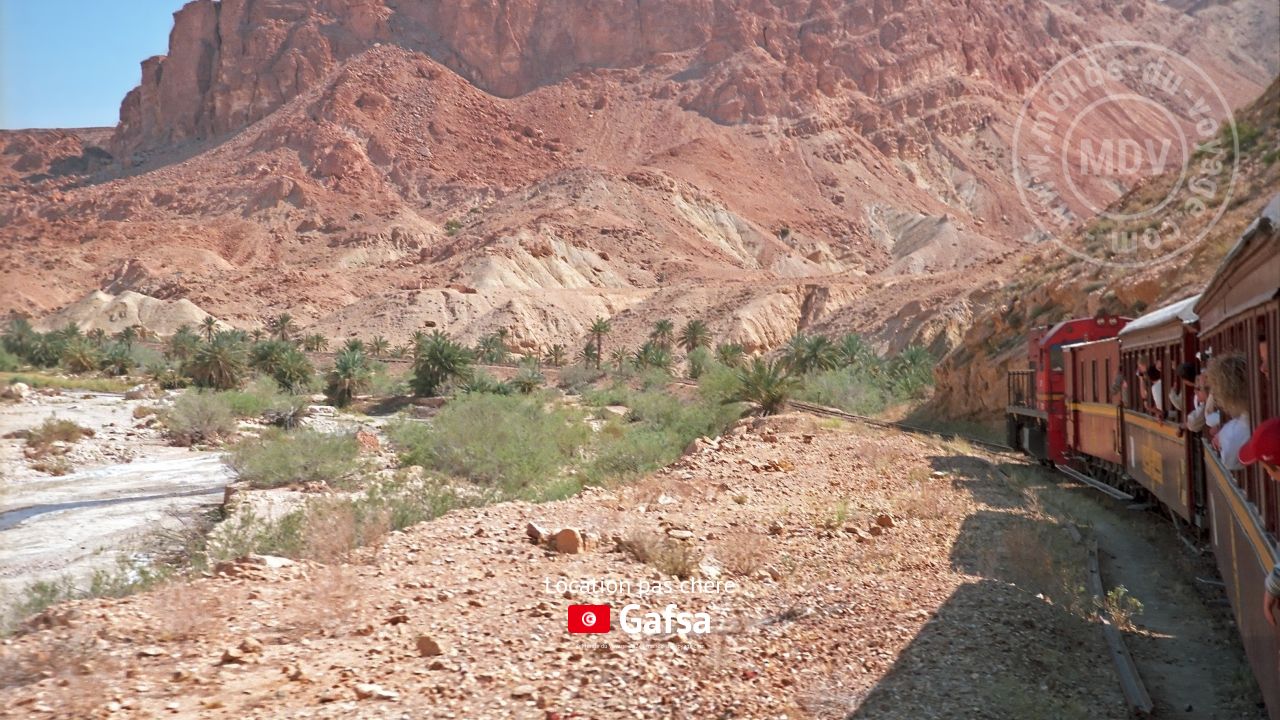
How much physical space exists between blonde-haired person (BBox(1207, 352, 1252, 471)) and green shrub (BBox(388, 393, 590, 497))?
1251cm

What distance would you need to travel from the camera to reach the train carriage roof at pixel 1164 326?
8750 millimetres

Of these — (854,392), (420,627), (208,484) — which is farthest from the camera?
(854,392)

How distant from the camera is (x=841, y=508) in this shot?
462 inches

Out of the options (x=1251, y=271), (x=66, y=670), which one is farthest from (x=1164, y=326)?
(x=66, y=670)

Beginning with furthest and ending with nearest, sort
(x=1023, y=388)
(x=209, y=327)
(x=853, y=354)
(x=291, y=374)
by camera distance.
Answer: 1. (x=209, y=327)
2. (x=291, y=374)
3. (x=853, y=354)
4. (x=1023, y=388)

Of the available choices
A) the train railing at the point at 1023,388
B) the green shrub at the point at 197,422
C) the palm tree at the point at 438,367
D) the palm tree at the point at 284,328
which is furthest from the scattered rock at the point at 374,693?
the palm tree at the point at 284,328

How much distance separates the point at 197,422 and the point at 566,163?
7779cm

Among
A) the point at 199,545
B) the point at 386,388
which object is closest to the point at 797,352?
the point at 386,388

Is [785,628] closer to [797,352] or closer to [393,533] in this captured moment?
[393,533]

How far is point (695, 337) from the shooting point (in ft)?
195

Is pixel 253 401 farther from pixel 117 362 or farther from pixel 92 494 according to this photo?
pixel 117 362

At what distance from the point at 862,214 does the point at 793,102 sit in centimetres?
2035

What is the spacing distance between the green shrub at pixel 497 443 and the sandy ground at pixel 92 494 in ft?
16.1

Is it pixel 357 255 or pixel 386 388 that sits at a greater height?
pixel 357 255
